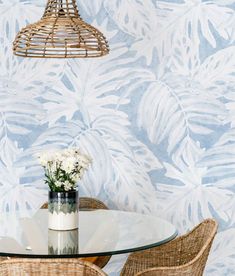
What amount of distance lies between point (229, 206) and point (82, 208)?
863mm

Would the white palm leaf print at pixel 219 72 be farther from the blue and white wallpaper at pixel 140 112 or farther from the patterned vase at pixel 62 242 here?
the patterned vase at pixel 62 242

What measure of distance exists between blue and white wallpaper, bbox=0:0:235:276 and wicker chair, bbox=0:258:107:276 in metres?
1.68

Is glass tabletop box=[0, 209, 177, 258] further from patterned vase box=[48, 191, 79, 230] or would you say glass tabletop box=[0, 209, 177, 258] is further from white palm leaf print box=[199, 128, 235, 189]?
white palm leaf print box=[199, 128, 235, 189]

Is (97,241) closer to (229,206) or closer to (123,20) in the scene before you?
(229,206)

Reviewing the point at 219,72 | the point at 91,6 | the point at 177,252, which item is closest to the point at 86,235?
the point at 177,252

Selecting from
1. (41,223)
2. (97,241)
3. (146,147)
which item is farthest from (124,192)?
(97,241)

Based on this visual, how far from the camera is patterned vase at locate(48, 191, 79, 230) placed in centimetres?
293

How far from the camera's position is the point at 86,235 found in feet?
9.57

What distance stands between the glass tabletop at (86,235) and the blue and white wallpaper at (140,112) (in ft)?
1.87

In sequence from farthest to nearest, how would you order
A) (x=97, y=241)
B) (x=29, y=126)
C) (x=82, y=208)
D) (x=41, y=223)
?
(x=29, y=126)
(x=82, y=208)
(x=41, y=223)
(x=97, y=241)

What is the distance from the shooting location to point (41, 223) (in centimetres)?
318

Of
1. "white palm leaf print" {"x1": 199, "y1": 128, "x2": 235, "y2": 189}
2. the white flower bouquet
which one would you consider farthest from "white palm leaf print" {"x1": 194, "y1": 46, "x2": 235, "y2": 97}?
the white flower bouquet

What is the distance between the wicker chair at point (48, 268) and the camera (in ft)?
7.38

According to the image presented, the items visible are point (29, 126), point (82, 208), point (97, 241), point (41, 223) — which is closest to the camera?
point (97, 241)
